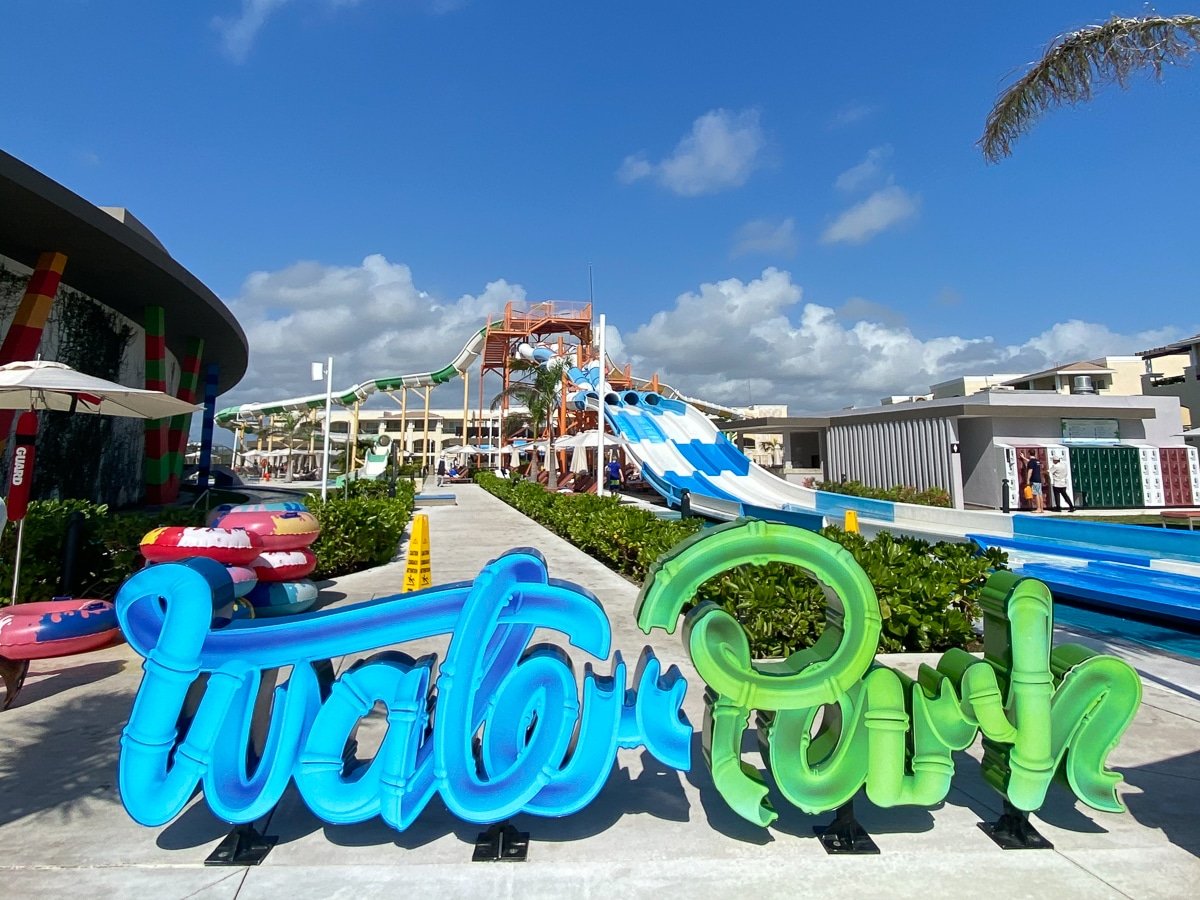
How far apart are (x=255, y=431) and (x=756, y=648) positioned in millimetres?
65169

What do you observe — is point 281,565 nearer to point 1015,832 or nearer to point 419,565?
point 419,565

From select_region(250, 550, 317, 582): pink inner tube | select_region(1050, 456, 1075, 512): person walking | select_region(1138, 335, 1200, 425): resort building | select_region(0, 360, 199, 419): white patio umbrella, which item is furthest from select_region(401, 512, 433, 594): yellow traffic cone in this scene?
select_region(1138, 335, 1200, 425): resort building

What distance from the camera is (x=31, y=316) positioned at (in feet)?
42.4

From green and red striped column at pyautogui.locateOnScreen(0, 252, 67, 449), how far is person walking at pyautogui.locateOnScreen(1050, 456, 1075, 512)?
27.0 m

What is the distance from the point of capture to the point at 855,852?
11.3 ft

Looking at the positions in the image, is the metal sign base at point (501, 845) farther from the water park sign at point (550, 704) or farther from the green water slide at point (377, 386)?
the green water slide at point (377, 386)

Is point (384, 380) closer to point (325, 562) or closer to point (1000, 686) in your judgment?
point (325, 562)

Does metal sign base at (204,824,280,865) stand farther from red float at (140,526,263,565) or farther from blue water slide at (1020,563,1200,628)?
blue water slide at (1020,563,1200,628)

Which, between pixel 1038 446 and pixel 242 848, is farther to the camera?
pixel 1038 446

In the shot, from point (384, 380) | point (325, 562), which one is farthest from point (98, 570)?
point (384, 380)

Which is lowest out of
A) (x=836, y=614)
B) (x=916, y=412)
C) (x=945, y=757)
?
(x=945, y=757)

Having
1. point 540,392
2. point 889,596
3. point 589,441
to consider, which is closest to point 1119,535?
point 889,596

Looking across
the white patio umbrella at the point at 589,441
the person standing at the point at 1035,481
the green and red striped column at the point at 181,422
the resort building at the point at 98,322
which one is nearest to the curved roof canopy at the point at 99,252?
the resort building at the point at 98,322

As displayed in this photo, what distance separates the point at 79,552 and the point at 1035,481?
24394mm
